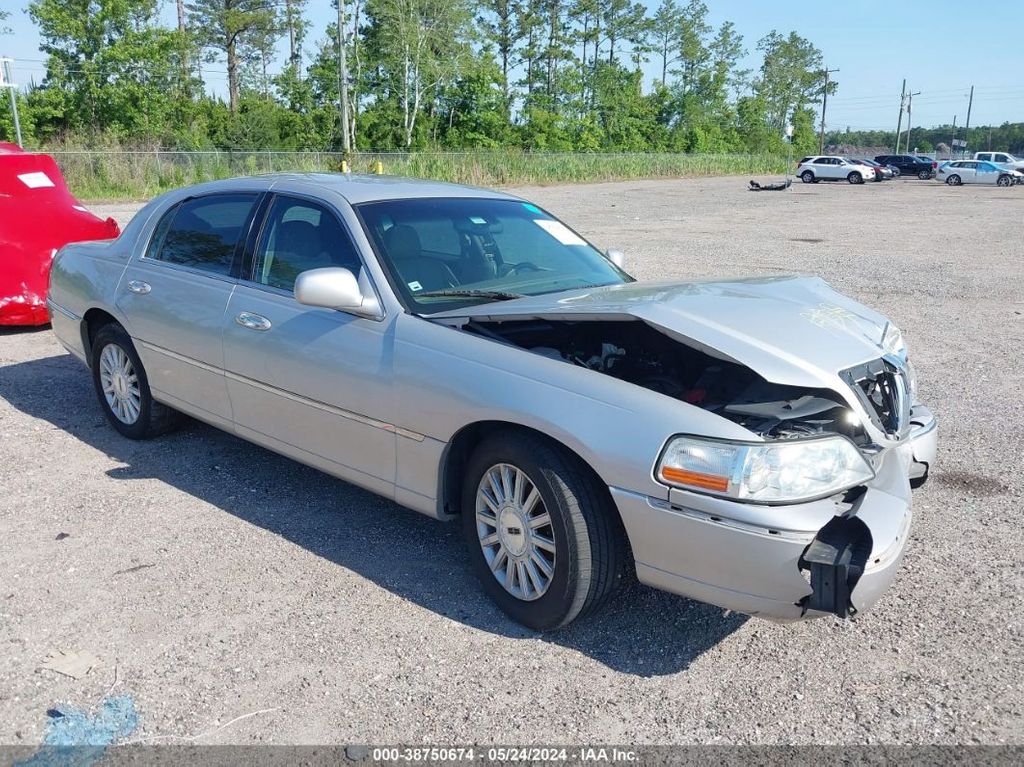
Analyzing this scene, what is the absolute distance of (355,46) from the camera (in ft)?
185

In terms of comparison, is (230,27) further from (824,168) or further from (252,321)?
(252,321)

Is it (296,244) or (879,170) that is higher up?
(879,170)

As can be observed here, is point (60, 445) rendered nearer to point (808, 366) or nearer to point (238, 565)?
point (238, 565)

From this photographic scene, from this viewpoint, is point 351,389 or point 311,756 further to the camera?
point 351,389

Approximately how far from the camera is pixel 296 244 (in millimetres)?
4395

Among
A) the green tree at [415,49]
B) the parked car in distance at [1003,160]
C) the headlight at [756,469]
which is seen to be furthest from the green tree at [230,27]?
the headlight at [756,469]

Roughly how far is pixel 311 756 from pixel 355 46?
195 feet

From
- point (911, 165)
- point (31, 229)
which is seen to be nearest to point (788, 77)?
point (911, 165)

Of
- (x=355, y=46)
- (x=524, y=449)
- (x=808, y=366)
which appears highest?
(x=355, y=46)

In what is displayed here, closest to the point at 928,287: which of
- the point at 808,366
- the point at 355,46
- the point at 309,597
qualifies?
the point at 808,366

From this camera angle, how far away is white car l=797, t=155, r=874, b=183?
5431 cm

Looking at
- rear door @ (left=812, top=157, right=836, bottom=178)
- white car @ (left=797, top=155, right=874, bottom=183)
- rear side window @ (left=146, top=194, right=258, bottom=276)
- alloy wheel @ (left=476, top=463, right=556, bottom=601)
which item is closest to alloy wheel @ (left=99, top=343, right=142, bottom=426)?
rear side window @ (left=146, top=194, right=258, bottom=276)

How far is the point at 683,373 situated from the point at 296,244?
2.08 meters

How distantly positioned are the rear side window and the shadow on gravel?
1181 millimetres
